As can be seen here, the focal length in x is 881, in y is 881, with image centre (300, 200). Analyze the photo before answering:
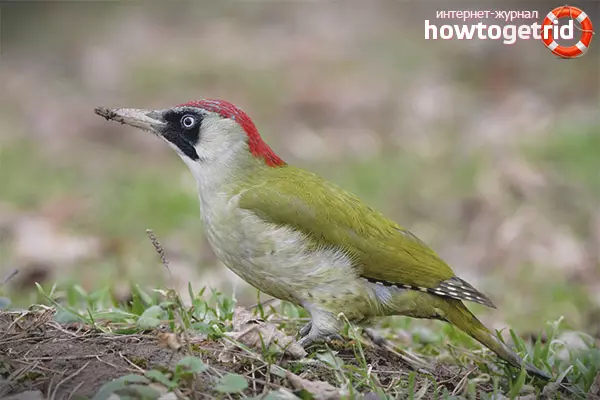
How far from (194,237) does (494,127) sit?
484 cm

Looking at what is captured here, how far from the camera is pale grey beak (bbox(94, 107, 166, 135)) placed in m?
3.79

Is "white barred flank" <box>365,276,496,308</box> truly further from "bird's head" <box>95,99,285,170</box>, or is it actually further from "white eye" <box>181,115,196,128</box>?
"white eye" <box>181,115,196,128</box>

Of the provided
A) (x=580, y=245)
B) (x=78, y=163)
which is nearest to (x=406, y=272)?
(x=580, y=245)

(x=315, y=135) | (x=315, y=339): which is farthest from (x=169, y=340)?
(x=315, y=135)

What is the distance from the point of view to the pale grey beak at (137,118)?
3.79 meters

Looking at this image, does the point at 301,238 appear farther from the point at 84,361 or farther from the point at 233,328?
the point at 84,361

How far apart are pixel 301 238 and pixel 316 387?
0.70m

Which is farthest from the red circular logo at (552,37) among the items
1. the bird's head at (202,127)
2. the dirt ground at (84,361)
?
the dirt ground at (84,361)

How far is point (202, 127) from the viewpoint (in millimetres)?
3777

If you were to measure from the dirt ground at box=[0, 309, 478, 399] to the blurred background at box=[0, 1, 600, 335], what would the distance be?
4.19ft

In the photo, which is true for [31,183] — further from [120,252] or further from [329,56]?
[329,56]

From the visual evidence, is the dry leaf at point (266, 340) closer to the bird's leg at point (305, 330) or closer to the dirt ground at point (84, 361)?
the dirt ground at point (84, 361)

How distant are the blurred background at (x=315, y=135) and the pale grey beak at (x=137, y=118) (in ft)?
3.87

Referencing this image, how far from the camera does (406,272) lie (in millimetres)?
3727
